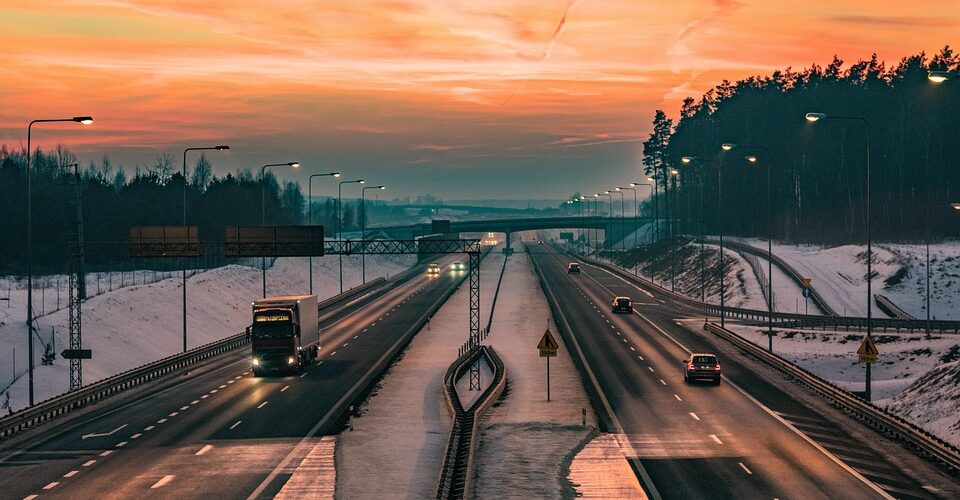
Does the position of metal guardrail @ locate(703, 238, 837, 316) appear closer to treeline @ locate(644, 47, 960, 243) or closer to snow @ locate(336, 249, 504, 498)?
treeline @ locate(644, 47, 960, 243)

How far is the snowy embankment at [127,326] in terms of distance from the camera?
6078 centimetres

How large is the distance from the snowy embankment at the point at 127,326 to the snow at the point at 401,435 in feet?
62.1

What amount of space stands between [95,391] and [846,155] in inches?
5111

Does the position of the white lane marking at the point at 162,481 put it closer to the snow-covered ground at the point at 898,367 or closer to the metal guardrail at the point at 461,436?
the metal guardrail at the point at 461,436

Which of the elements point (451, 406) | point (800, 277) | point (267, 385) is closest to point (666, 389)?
point (451, 406)

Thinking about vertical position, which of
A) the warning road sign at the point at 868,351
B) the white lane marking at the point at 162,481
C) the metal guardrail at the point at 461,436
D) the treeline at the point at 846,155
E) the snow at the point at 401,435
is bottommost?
the snow at the point at 401,435

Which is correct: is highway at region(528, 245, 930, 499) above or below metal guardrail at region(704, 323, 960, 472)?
below

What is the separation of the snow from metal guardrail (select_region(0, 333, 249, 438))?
43.6 feet

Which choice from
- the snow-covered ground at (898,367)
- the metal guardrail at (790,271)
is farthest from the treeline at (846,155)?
the snow-covered ground at (898,367)

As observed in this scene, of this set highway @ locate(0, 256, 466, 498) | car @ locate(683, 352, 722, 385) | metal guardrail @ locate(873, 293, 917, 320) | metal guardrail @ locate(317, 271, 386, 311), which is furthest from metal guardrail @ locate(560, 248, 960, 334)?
metal guardrail @ locate(317, 271, 386, 311)

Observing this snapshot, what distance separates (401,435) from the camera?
137ft

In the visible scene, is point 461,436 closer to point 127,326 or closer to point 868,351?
point 868,351

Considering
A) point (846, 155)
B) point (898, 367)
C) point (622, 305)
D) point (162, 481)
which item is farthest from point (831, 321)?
point (846, 155)

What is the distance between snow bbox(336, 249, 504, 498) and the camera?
32.8m
